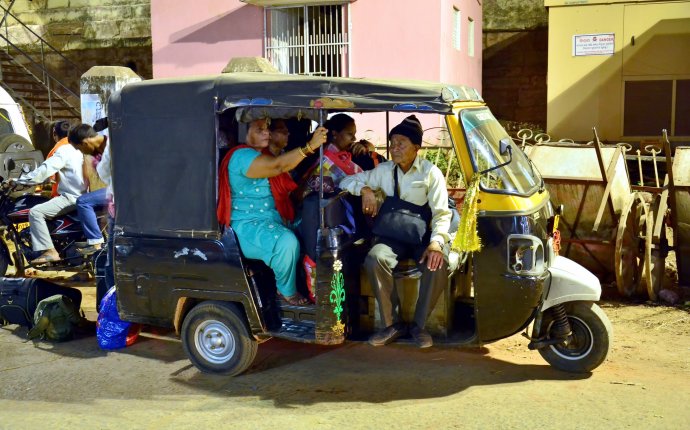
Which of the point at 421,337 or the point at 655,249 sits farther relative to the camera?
the point at 655,249

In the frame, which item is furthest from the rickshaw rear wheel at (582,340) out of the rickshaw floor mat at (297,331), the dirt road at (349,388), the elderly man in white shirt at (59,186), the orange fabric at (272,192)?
the elderly man in white shirt at (59,186)

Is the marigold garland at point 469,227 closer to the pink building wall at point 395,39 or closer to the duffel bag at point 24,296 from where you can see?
the duffel bag at point 24,296

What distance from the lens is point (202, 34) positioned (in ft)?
53.7

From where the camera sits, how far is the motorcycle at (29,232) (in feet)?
27.6

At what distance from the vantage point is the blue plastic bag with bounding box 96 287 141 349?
6477mm

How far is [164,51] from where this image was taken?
16672 mm

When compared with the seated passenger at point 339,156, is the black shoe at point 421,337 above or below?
below

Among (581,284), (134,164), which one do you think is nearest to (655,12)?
(581,284)

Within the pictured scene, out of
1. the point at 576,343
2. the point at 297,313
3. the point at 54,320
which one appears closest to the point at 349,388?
the point at 297,313

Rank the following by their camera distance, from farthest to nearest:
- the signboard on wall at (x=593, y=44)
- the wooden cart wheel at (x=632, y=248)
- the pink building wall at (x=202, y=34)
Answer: the pink building wall at (x=202, y=34), the signboard on wall at (x=593, y=44), the wooden cart wheel at (x=632, y=248)

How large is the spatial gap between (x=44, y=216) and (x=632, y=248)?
590 cm

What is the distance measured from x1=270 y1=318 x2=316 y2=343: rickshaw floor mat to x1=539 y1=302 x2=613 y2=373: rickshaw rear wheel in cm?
159

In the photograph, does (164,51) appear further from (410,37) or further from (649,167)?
(649,167)

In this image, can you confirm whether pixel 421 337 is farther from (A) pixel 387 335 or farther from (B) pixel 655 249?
(B) pixel 655 249
